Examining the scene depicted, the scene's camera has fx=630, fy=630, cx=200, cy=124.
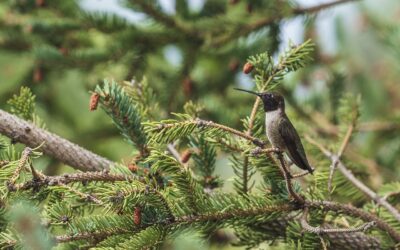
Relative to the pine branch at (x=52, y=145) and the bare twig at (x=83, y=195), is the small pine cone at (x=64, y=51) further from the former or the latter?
the bare twig at (x=83, y=195)

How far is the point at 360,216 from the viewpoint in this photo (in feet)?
6.59

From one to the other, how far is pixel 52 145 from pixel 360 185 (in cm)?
117

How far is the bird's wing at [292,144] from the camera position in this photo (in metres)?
2.01

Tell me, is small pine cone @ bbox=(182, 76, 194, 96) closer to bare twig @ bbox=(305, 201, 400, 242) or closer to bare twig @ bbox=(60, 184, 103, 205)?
bare twig @ bbox=(305, 201, 400, 242)

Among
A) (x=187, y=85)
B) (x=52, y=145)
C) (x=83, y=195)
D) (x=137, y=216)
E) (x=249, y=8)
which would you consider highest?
(x=249, y=8)

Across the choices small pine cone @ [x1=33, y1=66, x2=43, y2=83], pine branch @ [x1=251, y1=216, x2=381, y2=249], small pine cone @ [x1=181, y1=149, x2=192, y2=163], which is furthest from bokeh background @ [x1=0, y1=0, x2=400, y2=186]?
pine branch @ [x1=251, y1=216, x2=381, y2=249]

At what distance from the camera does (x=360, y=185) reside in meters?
2.43

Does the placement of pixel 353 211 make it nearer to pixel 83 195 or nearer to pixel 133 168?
pixel 133 168

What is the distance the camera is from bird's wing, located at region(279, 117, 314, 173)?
2010mm

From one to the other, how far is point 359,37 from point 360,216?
4.02m

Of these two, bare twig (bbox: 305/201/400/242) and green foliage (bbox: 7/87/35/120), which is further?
green foliage (bbox: 7/87/35/120)

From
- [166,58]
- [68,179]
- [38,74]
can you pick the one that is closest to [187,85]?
[38,74]

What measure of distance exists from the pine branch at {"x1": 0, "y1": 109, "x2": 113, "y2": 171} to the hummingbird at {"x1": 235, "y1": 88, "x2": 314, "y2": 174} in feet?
1.82

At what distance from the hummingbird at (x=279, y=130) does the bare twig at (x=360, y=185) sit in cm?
31
